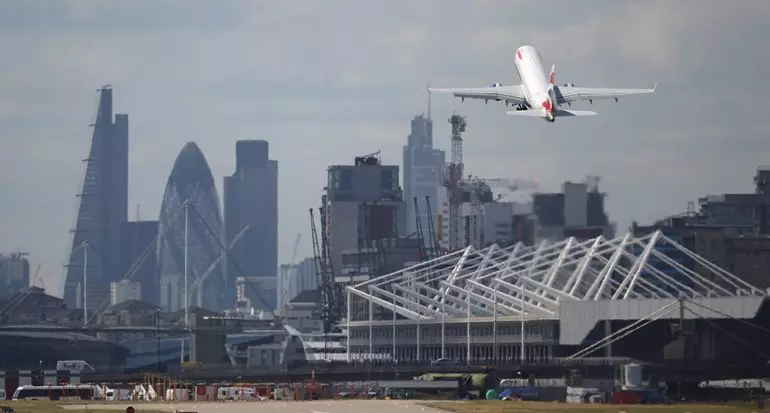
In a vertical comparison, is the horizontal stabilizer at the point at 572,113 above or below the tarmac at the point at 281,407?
above

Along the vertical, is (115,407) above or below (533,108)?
below

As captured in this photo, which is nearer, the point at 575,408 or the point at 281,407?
the point at 575,408

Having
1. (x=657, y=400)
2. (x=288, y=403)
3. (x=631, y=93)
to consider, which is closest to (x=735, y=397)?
(x=657, y=400)

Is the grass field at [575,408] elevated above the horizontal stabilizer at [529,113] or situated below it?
below

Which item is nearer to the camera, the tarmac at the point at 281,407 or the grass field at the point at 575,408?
the grass field at the point at 575,408

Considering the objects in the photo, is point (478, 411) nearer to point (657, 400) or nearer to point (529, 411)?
point (529, 411)
